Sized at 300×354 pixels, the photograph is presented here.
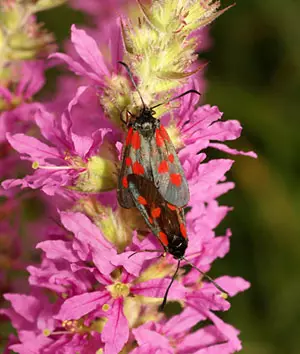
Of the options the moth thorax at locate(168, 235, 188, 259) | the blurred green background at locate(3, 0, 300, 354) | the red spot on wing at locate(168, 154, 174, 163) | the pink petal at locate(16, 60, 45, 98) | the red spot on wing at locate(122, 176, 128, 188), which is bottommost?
the blurred green background at locate(3, 0, 300, 354)

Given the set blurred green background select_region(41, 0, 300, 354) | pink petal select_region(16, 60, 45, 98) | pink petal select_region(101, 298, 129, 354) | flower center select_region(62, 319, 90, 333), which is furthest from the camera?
blurred green background select_region(41, 0, 300, 354)

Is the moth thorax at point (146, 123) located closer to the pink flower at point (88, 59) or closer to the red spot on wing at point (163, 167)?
the red spot on wing at point (163, 167)

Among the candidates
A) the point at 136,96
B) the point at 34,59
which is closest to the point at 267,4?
the point at 34,59

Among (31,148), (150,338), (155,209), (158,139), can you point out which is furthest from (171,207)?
(31,148)

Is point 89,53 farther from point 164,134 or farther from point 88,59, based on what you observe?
point 164,134

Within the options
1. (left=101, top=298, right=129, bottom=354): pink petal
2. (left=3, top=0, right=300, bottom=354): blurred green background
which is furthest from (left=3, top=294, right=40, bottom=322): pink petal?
(left=3, top=0, right=300, bottom=354): blurred green background

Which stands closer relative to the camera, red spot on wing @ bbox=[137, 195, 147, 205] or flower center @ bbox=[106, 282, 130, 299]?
red spot on wing @ bbox=[137, 195, 147, 205]

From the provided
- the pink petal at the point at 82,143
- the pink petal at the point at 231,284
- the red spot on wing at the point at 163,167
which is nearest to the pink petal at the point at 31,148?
the pink petal at the point at 82,143

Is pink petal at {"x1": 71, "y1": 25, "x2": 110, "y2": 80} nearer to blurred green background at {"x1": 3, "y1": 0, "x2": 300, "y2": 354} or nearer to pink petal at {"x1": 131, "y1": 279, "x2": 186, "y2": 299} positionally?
pink petal at {"x1": 131, "y1": 279, "x2": 186, "y2": 299}
